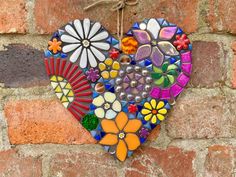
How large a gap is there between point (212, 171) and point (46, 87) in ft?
1.14

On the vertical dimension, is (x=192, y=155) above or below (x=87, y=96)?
below

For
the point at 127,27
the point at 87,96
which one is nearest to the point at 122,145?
the point at 87,96

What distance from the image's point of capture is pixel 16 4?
834 millimetres

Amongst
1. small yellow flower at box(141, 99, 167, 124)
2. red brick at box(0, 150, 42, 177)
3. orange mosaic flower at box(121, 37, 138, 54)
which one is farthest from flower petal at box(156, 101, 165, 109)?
red brick at box(0, 150, 42, 177)

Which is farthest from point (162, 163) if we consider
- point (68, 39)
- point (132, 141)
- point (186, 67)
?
point (68, 39)

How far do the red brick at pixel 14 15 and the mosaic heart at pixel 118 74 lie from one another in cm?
6

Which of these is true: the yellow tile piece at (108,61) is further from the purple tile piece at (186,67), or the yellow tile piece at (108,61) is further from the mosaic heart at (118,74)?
the purple tile piece at (186,67)

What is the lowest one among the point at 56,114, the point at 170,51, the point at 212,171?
the point at 212,171

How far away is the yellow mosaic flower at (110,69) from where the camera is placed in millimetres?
834

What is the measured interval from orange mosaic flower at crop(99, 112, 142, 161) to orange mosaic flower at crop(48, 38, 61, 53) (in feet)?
0.50

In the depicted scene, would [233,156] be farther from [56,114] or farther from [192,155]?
[56,114]

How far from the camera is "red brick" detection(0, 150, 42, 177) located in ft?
2.86

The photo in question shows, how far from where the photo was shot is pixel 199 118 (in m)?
0.87

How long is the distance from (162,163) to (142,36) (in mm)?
240
